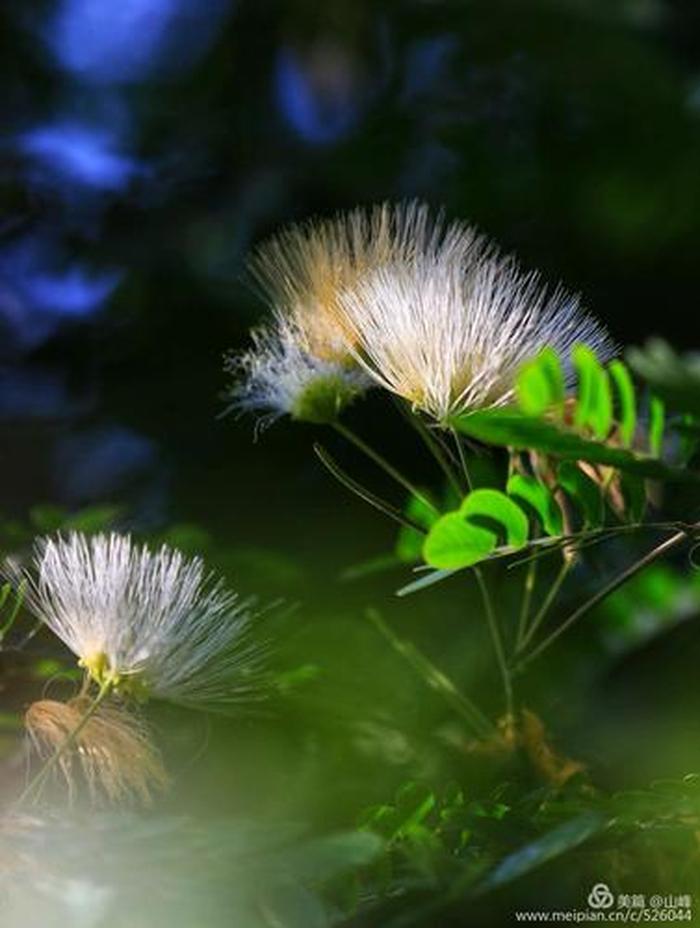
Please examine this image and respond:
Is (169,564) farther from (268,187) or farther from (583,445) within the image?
(268,187)

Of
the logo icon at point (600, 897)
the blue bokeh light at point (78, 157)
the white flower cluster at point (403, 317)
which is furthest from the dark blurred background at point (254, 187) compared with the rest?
the logo icon at point (600, 897)

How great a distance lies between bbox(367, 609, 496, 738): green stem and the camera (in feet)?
1.61

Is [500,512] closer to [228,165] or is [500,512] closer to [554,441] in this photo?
[554,441]

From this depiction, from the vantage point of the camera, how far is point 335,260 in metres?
0.46

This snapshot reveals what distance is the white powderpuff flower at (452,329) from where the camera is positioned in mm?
402

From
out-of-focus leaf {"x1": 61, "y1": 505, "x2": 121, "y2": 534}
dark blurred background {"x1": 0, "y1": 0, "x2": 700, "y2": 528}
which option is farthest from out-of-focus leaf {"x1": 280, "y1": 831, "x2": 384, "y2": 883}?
dark blurred background {"x1": 0, "y1": 0, "x2": 700, "y2": 528}

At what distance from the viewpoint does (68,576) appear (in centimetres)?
40

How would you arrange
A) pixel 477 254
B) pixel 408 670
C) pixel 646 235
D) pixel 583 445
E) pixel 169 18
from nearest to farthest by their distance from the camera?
1. pixel 583 445
2. pixel 477 254
3. pixel 408 670
4. pixel 646 235
5. pixel 169 18

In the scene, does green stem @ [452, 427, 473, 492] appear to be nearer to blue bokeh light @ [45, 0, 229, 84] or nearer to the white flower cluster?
the white flower cluster

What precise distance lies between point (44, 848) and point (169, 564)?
0.10 meters

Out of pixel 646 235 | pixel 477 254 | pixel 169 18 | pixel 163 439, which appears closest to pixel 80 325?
pixel 163 439

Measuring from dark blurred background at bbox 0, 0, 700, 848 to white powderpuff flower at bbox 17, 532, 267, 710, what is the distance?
0.59 ft

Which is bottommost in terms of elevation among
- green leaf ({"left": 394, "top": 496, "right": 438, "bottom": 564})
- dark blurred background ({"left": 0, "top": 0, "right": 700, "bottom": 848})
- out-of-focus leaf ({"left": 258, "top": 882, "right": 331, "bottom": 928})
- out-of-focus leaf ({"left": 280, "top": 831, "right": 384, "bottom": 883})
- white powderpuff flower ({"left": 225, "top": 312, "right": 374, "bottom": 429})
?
out-of-focus leaf ({"left": 258, "top": 882, "right": 331, "bottom": 928})

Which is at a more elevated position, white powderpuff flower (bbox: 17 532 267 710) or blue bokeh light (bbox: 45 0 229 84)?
blue bokeh light (bbox: 45 0 229 84)
